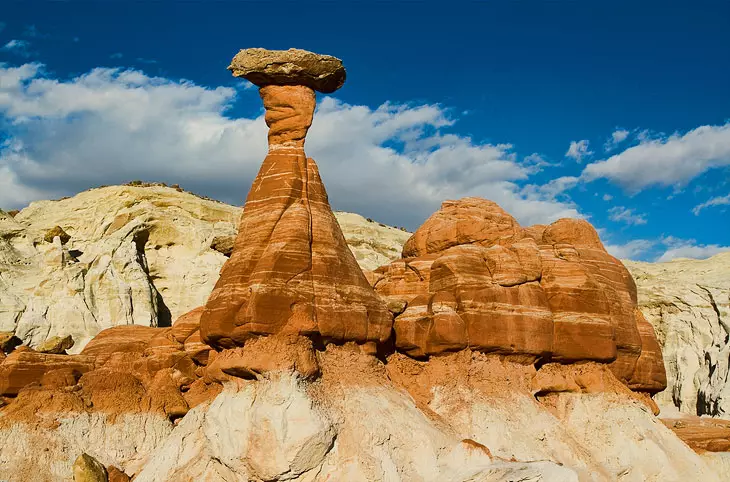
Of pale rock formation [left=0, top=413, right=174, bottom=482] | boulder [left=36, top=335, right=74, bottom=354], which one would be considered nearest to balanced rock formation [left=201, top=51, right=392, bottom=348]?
pale rock formation [left=0, top=413, right=174, bottom=482]

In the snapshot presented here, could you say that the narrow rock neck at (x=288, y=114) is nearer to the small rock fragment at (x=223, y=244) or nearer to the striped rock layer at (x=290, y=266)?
the striped rock layer at (x=290, y=266)

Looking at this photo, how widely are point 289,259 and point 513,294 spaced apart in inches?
360

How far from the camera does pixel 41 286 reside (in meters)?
40.5

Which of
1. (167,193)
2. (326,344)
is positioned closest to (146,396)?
(326,344)

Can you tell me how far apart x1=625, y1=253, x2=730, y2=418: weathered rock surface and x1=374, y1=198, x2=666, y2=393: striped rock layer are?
16588mm

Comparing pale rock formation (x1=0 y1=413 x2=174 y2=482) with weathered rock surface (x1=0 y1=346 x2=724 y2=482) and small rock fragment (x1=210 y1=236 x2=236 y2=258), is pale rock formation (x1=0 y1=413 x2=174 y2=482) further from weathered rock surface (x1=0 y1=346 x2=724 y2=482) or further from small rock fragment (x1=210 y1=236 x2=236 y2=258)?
small rock fragment (x1=210 y1=236 x2=236 y2=258)

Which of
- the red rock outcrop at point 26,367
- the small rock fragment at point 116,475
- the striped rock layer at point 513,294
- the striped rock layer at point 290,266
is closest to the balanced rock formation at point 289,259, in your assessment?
the striped rock layer at point 290,266

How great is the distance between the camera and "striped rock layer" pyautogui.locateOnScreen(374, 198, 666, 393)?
1049 inches

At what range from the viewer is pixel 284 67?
79.2 ft

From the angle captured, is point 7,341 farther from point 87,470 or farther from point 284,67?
point 284,67

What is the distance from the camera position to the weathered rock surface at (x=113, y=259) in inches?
1564

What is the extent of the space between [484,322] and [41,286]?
2433cm

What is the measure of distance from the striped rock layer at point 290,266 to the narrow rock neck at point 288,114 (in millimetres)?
30

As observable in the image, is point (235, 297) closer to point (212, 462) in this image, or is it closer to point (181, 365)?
point (212, 462)
